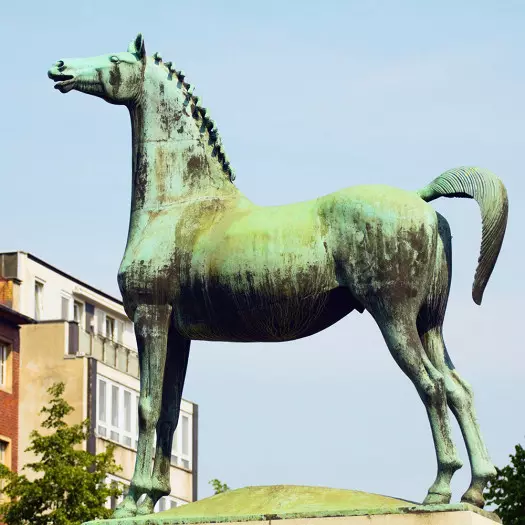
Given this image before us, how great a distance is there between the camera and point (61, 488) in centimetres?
4409

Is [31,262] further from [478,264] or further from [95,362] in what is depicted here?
[478,264]

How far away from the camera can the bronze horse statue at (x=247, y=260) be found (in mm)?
17234

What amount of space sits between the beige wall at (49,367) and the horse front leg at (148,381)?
157ft

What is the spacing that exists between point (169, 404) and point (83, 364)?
161 ft

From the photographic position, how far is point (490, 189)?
1758cm

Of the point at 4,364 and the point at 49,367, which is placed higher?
the point at 49,367

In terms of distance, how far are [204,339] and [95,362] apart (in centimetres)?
4974

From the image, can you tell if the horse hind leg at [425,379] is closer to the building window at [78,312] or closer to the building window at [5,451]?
the building window at [5,451]

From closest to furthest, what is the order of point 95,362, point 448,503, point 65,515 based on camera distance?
1. point 448,503
2. point 65,515
3. point 95,362

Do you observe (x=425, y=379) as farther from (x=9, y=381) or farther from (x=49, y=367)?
(x=49, y=367)

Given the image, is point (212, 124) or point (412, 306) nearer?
point (412, 306)

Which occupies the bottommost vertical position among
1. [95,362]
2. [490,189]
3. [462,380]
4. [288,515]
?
[288,515]

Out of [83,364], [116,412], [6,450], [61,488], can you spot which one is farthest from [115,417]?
[61,488]

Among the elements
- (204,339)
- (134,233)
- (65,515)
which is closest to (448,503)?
(204,339)
